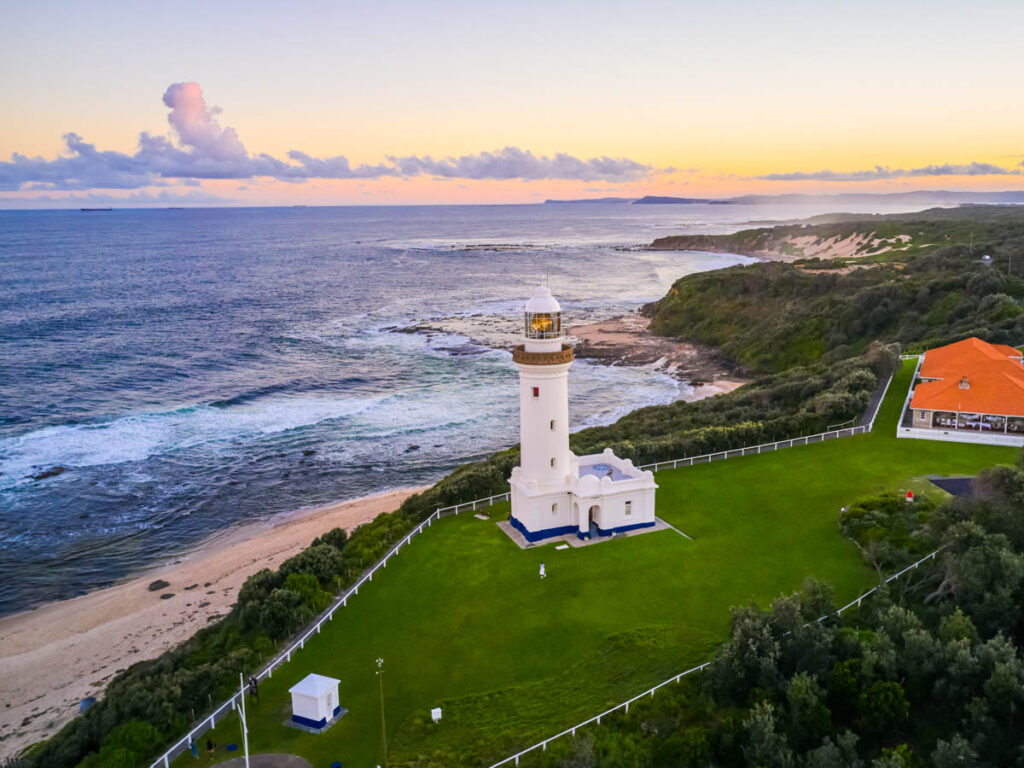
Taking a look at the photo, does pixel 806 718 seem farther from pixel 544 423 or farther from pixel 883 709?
pixel 544 423

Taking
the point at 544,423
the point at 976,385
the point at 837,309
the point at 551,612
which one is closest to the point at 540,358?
the point at 544,423

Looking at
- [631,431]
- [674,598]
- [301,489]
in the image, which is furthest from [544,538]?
[301,489]

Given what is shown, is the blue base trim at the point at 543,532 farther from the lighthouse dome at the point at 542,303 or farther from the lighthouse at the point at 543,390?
the lighthouse dome at the point at 542,303

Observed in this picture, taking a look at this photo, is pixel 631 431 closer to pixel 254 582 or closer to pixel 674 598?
pixel 674 598

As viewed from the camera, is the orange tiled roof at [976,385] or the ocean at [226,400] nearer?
the orange tiled roof at [976,385]

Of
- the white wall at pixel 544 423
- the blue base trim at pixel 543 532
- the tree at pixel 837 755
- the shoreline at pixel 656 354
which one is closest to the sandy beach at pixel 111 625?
the blue base trim at pixel 543 532

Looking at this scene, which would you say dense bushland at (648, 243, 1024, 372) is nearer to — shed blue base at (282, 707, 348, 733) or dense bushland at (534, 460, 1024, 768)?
dense bushland at (534, 460, 1024, 768)
